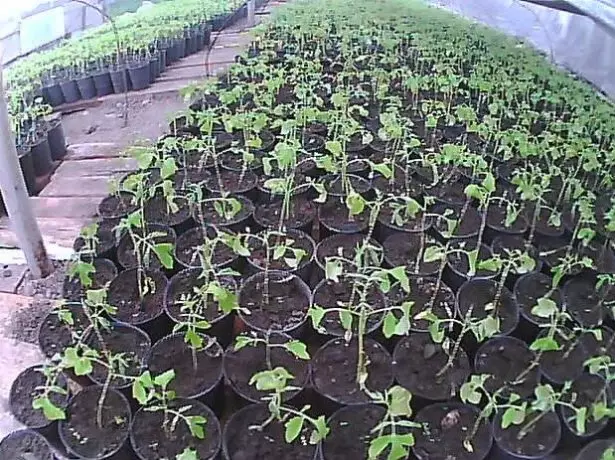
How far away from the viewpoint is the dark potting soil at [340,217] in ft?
6.64

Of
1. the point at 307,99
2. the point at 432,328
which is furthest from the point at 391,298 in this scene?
the point at 307,99

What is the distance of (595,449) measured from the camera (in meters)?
1.33

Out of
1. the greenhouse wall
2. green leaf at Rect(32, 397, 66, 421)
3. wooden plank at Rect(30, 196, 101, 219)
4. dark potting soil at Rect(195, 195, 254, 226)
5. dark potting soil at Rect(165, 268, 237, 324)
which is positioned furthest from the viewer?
the greenhouse wall

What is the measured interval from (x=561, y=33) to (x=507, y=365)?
3.22m

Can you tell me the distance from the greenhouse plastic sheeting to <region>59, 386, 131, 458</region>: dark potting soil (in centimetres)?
279

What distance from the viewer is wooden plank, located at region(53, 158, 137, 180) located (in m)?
2.72

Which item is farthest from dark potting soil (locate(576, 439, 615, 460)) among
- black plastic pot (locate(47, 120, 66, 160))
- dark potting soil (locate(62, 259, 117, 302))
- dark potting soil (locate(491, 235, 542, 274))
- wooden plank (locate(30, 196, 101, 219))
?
black plastic pot (locate(47, 120, 66, 160))

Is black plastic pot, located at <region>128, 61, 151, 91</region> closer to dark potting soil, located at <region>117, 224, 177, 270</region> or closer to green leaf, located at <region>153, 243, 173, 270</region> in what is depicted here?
dark potting soil, located at <region>117, 224, 177, 270</region>

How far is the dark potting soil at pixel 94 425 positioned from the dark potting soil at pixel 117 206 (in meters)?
0.81

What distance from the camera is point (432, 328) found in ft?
4.69

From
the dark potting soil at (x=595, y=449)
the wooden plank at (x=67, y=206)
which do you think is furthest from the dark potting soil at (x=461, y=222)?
the wooden plank at (x=67, y=206)

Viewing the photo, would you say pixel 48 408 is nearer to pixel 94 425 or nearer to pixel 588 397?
pixel 94 425

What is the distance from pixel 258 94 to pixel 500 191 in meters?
1.36

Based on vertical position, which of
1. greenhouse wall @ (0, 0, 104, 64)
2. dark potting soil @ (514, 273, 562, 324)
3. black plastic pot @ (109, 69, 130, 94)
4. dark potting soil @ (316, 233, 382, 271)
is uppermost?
dark potting soil @ (514, 273, 562, 324)
